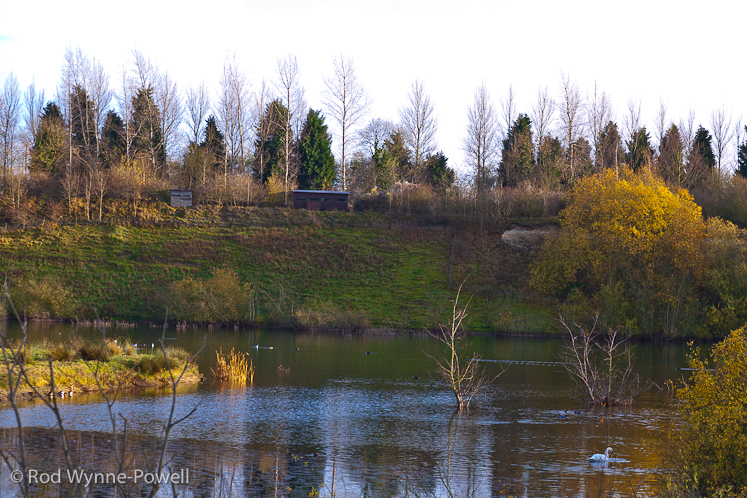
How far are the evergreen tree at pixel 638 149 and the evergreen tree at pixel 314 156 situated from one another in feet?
108

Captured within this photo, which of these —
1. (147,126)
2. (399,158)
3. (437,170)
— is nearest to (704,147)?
(437,170)

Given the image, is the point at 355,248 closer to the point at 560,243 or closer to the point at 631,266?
the point at 560,243

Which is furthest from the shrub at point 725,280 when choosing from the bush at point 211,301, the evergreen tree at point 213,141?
the evergreen tree at point 213,141

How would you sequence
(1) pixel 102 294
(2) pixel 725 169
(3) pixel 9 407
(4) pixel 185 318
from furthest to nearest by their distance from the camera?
(2) pixel 725 169 < (1) pixel 102 294 < (4) pixel 185 318 < (3) pixel 9 407

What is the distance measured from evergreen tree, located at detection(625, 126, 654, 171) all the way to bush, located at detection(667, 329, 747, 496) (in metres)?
61.6

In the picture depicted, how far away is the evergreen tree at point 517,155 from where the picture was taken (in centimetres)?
6862

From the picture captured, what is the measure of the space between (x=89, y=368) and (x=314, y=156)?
172 feet

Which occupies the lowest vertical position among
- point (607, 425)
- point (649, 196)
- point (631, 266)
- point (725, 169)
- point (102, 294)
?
point (607, 425)

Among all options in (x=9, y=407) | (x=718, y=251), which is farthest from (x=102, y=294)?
(x=718, y=251)

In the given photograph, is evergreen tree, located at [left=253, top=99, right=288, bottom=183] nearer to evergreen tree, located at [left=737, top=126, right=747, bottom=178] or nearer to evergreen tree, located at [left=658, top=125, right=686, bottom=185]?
evergreen tree, located at [left=658, top=125, right=686, bottom=185]

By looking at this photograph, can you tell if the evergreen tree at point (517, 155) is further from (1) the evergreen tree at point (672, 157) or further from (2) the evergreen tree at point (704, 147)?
(2) the evergreen tree at point (704, 147)

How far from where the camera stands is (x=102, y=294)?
4800 centimetres

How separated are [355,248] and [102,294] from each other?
21.3 meters

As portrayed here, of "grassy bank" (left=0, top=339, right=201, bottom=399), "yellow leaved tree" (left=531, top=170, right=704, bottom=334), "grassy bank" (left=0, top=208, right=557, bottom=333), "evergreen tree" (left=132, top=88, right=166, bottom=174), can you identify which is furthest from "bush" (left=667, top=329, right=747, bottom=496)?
"evergreen tree" (left=132, top=88, right=166, bottom=174)
